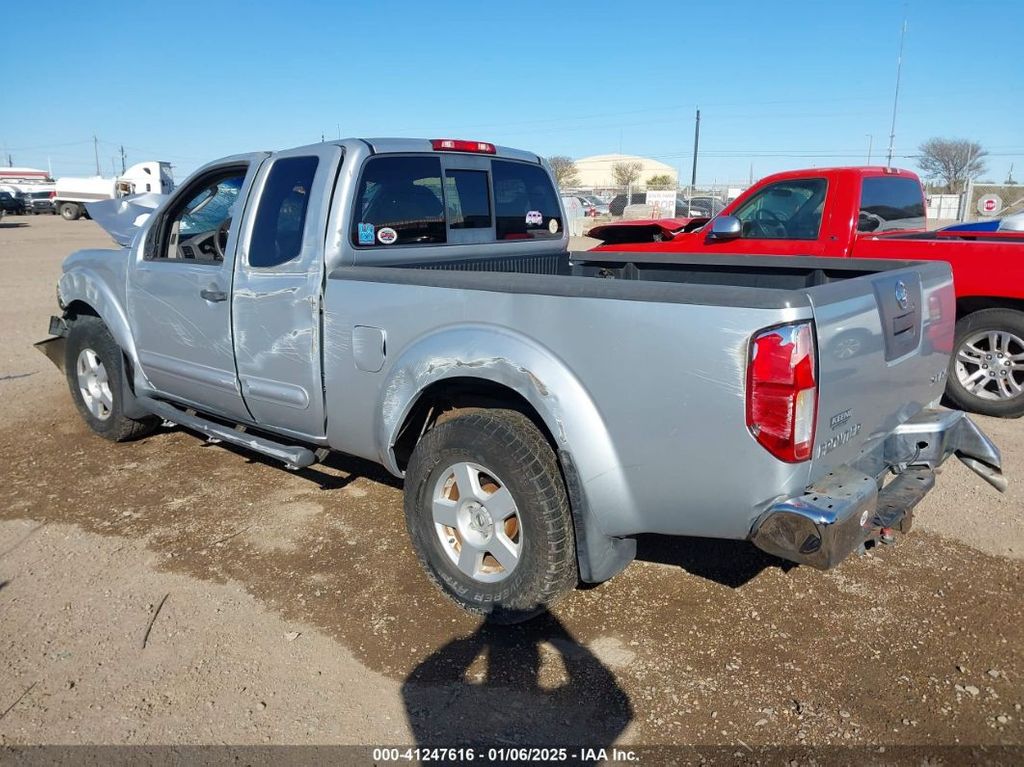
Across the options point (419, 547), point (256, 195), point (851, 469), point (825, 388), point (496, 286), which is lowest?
point (419, 547)

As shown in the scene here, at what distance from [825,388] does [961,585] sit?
171 centimetres

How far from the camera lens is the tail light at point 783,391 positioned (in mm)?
2424

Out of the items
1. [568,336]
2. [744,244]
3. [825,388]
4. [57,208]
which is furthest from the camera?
[57,208]

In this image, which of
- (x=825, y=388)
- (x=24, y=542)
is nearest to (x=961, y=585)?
(x=825, y=388)

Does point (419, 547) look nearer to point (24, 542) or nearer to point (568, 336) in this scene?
point (568, 336)

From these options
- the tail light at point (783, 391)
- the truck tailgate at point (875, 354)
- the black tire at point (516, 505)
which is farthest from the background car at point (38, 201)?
the tail light at point (783, 391)

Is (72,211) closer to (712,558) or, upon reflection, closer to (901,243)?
(901,243)

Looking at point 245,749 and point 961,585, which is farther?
point 961,585

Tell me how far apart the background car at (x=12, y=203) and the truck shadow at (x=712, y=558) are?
50.9 m

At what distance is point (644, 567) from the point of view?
12.5ft

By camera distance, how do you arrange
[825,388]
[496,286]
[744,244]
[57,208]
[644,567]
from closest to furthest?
1. [825,388]
2. [496,286]
3. [644,567]
4. [744,244]
5. [57,208]

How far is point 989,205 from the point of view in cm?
1948

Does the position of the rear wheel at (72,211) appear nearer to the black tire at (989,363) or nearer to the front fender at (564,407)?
the black tire at (989,363)

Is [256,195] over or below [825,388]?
over
